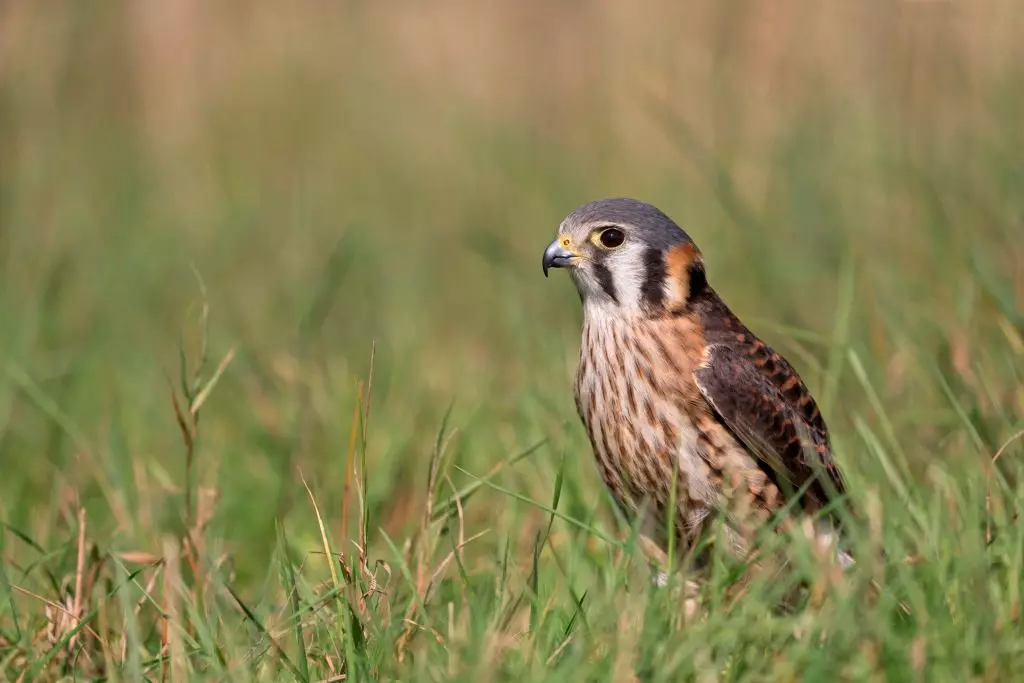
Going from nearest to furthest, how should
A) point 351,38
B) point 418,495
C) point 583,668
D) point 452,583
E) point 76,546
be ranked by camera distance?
point 583,668 < point 452,583 < point 76,546 < point 418,495 < point 351,38

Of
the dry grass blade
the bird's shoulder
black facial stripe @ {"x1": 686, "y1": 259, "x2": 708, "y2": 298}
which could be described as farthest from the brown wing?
the dry grass blade

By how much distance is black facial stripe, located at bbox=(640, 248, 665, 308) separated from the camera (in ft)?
13.6

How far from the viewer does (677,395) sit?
3934 millimetres

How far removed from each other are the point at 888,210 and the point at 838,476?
2.03 metres

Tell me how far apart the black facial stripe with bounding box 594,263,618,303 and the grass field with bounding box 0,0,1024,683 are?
444 millimetres

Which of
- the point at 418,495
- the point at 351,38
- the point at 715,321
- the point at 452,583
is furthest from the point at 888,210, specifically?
the point at 351,38

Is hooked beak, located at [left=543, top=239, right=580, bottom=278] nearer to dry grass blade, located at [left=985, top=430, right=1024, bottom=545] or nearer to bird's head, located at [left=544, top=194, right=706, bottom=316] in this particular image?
bird's head, located at [left=544, top=194, right=706, bottom=316]

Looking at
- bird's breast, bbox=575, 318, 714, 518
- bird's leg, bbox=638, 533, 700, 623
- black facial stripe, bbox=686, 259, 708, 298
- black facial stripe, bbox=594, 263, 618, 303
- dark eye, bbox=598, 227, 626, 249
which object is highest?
dark eye, bbox=598, 227, 626, 249

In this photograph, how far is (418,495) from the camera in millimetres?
4766

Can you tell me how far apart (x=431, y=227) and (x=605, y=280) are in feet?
12.3

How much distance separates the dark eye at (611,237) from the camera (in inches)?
166

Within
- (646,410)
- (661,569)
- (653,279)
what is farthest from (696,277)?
(661,569)

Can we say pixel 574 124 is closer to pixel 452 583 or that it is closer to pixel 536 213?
pixel 536 213

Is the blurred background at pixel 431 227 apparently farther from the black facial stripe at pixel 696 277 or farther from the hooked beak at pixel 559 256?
the hooked beak at pixel 559 256
